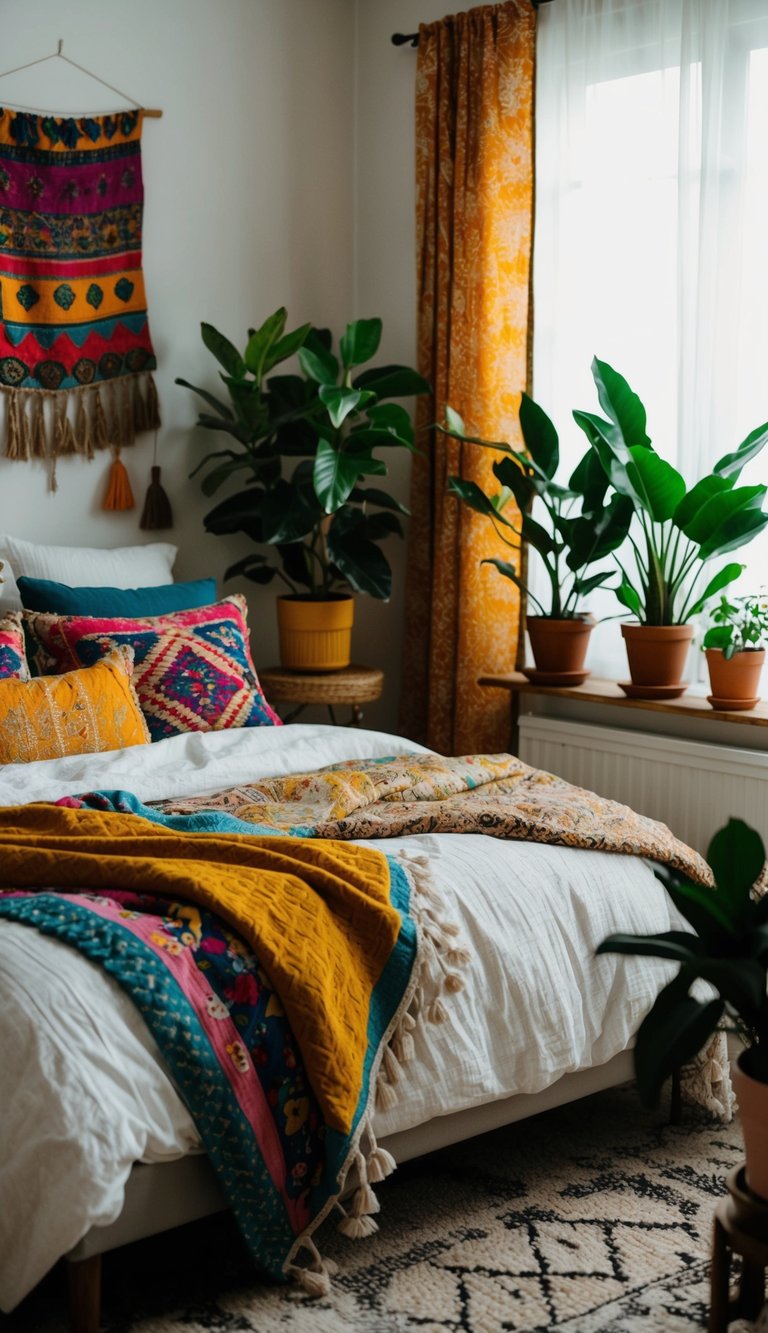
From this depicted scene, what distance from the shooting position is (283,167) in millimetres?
4453

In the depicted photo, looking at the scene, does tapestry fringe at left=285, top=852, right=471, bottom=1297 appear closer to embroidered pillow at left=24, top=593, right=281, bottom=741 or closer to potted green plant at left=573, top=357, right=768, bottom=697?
embroidered pillow at left=24, top=593, right=281, bottom=741

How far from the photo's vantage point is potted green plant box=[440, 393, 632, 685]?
11.8 ft

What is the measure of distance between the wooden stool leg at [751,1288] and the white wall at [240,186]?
2826 mm

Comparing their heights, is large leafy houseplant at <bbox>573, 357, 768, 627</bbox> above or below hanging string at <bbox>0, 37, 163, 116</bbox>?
below

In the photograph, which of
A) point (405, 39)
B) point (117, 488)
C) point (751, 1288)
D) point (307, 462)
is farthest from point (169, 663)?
point (405, 39)

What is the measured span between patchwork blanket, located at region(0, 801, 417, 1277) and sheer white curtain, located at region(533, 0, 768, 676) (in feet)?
6.34

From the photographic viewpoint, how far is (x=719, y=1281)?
1730 millimetres

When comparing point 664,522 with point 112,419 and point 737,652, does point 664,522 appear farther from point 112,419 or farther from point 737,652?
point 112,419

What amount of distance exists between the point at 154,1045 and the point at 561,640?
2.18 meters

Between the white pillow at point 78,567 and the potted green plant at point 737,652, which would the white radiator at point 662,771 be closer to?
the potted green plant at point 737,652

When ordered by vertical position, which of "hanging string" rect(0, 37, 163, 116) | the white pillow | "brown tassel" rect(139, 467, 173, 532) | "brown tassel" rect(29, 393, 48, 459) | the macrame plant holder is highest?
"hanging string" rect(0, 37, 163, 116)

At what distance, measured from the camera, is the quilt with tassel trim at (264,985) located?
1899mm

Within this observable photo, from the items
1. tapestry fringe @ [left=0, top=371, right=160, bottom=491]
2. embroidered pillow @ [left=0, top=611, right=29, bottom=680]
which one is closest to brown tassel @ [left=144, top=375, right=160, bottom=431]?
tapestry fringe @ [left=0, top=371, right=160, bottom=491]

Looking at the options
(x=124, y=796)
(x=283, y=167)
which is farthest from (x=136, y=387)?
(x=124, y=796)
